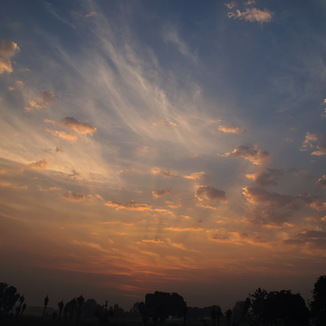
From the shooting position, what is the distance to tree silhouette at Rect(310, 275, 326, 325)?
69.1 meters

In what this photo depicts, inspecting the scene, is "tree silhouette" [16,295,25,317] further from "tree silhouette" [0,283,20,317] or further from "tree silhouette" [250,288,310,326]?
"tree silhouette" [250,288,310,326]

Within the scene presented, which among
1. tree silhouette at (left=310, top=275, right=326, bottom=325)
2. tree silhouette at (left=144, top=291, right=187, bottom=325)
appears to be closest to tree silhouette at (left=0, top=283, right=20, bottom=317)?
tree silhouette at (left=144, top=291, right=187, bottom=325)

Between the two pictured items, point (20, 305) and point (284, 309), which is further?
point (20, 305)

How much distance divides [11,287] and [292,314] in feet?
392

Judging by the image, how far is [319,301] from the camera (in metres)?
70.1

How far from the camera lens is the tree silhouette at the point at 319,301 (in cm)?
6906

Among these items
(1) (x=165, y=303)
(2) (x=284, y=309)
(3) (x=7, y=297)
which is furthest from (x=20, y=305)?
(2) (x=284, y=309)

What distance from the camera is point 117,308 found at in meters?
187

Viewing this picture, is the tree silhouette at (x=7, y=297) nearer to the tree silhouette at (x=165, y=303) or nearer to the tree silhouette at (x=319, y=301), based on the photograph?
the tree silhouette at (x=165, y=303)

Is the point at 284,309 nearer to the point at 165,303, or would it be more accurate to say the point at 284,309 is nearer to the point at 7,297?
the point at 165,303

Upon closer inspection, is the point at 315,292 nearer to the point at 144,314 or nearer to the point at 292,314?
the point at 292,314

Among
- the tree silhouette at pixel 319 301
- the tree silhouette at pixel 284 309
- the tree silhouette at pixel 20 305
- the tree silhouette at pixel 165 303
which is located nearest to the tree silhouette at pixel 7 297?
the tree silhouette at pixel 20 305

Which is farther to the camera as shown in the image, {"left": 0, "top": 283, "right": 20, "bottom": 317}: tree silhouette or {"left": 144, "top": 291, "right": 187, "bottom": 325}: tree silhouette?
{"left": 144, "top": 291, "right": 187, "bottom": 325}: tree silhouette

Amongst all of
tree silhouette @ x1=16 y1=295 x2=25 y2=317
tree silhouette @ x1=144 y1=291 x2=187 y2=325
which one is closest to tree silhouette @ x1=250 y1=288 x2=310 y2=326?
tree silhouette @ x1=144 y1=291 x2=187 y2=325
